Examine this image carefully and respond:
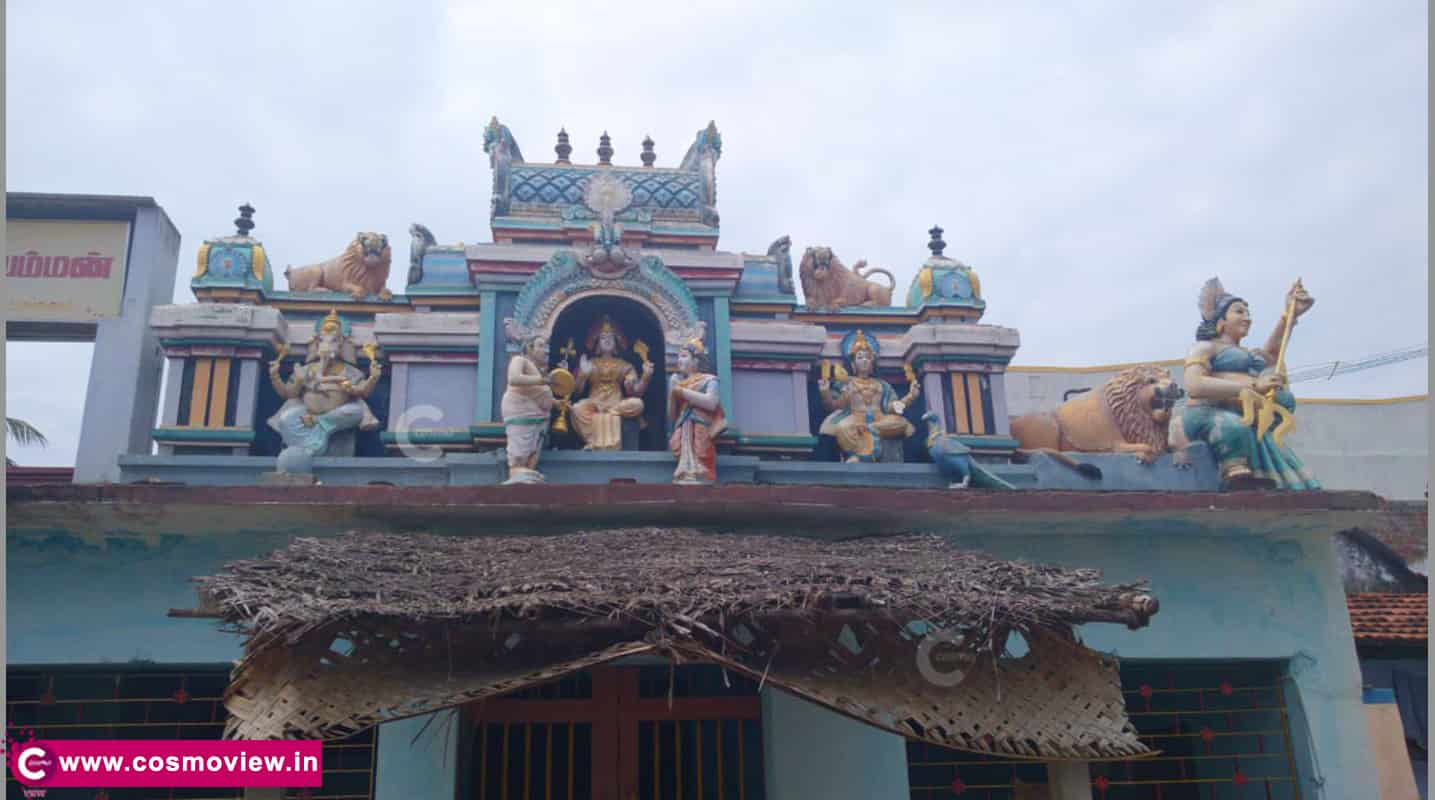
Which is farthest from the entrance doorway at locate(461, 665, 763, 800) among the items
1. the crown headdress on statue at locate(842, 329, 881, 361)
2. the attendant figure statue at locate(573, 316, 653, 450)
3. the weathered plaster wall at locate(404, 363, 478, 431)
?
the crown headdress on statue at locate(842, 329, 881, 361)

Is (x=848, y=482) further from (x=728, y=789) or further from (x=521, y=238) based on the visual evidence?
(x=521, y=238)

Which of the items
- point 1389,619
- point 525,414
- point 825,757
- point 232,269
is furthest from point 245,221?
point 1389,619

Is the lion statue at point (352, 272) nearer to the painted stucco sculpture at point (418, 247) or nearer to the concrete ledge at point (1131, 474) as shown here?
the painted stucco sculpture at point (418, 247)

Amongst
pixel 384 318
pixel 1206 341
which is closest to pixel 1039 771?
pixel 1206 341

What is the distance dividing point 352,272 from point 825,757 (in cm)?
649

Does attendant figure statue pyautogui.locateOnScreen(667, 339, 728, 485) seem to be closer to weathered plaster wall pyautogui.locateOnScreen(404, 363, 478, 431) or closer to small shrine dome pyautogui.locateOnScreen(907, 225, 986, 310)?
weathered plaster wall pyautogui.locateOnScreen(404, 363, 478, 431)

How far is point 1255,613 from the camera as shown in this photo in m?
8.21

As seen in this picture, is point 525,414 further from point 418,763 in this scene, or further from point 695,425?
point 418,763

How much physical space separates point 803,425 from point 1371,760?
5.18 metres

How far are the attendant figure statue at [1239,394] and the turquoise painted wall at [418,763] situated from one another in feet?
21.9

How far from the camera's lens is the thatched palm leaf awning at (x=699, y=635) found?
503cm

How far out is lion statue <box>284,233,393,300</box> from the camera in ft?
34.0

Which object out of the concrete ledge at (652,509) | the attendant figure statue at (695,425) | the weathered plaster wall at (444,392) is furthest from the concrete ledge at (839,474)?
the weathered plaster wall at (444,392)

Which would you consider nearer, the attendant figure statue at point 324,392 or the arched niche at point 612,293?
the attendant figure statue at point 324,392
